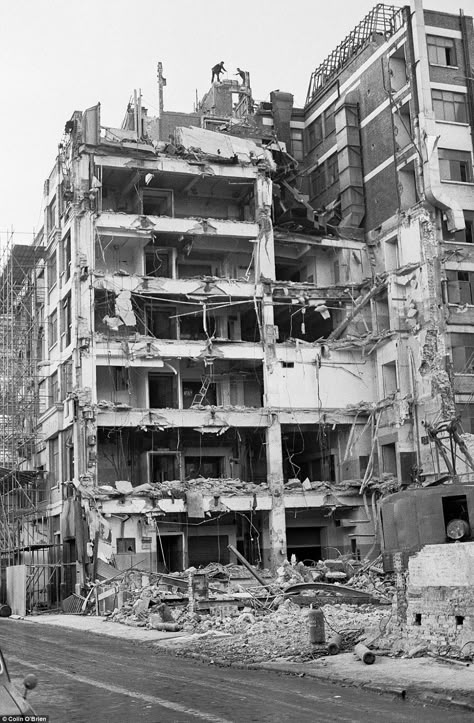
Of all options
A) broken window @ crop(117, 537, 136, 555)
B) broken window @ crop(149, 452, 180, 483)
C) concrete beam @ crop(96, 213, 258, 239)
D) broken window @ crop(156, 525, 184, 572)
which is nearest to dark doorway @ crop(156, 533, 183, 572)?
broken window @ crop(156, 525, 184, 572)

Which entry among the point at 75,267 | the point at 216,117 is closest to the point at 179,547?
the point at 75,267

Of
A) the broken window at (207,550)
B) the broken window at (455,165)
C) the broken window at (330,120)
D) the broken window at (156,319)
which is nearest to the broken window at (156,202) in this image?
the broken window at (156,319)

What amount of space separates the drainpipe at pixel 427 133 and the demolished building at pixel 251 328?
0.35 ft

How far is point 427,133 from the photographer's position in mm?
48031

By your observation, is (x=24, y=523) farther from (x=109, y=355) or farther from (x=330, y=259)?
(x=330, y=259)

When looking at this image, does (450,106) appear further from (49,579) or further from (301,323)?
(49,579)

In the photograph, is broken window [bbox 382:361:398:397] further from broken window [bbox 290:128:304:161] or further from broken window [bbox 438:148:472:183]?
broken window [bbox 290:128:304:161]

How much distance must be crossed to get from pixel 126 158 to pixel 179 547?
64.9 ft

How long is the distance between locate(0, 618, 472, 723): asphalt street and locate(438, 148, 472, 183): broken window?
32.7m


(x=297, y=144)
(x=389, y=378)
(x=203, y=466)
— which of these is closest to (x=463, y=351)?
(x=389, y=378)

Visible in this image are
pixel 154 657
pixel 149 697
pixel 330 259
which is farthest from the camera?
pixel 330 259

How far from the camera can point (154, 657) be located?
22578 millimetres

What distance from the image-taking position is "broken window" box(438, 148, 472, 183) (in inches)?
1901

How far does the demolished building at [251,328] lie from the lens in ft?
155
